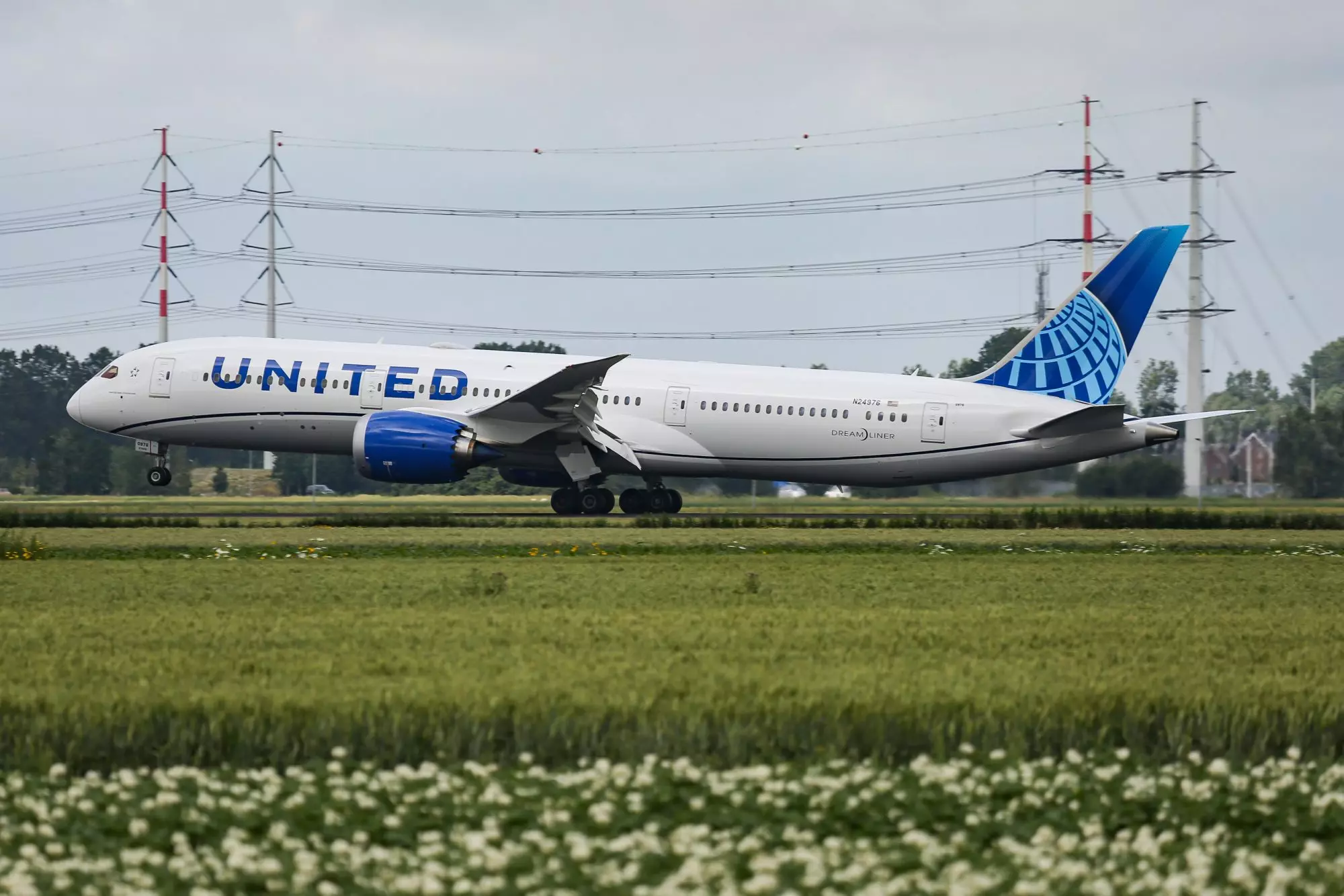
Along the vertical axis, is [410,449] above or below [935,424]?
below

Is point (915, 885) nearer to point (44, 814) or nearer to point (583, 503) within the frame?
point (44, 814)

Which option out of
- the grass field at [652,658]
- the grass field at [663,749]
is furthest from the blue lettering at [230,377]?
the grass field at [663,749]

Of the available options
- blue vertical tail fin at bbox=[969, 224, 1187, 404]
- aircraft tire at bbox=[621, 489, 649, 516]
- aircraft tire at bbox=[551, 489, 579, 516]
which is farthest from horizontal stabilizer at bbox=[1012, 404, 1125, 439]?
aircraft tire at bbox=[551, 489, 579, 516]

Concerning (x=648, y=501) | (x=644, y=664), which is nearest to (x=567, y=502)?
(x=648, y=501)

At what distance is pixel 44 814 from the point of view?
306 inches

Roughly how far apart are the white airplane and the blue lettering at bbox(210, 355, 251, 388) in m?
0.05

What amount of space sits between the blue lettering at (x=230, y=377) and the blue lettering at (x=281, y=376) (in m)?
0.51

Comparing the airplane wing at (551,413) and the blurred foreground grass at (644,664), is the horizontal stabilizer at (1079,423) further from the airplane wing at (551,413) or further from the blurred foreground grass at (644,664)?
the blurred foreground grass at (644,664)

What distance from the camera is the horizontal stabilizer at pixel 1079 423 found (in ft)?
120

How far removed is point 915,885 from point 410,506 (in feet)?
139

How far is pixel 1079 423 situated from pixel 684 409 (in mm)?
9036

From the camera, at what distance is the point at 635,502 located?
40.4 meters

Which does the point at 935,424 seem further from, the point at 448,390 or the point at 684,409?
the point at 448,390

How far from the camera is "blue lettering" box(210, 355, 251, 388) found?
1526 inches
